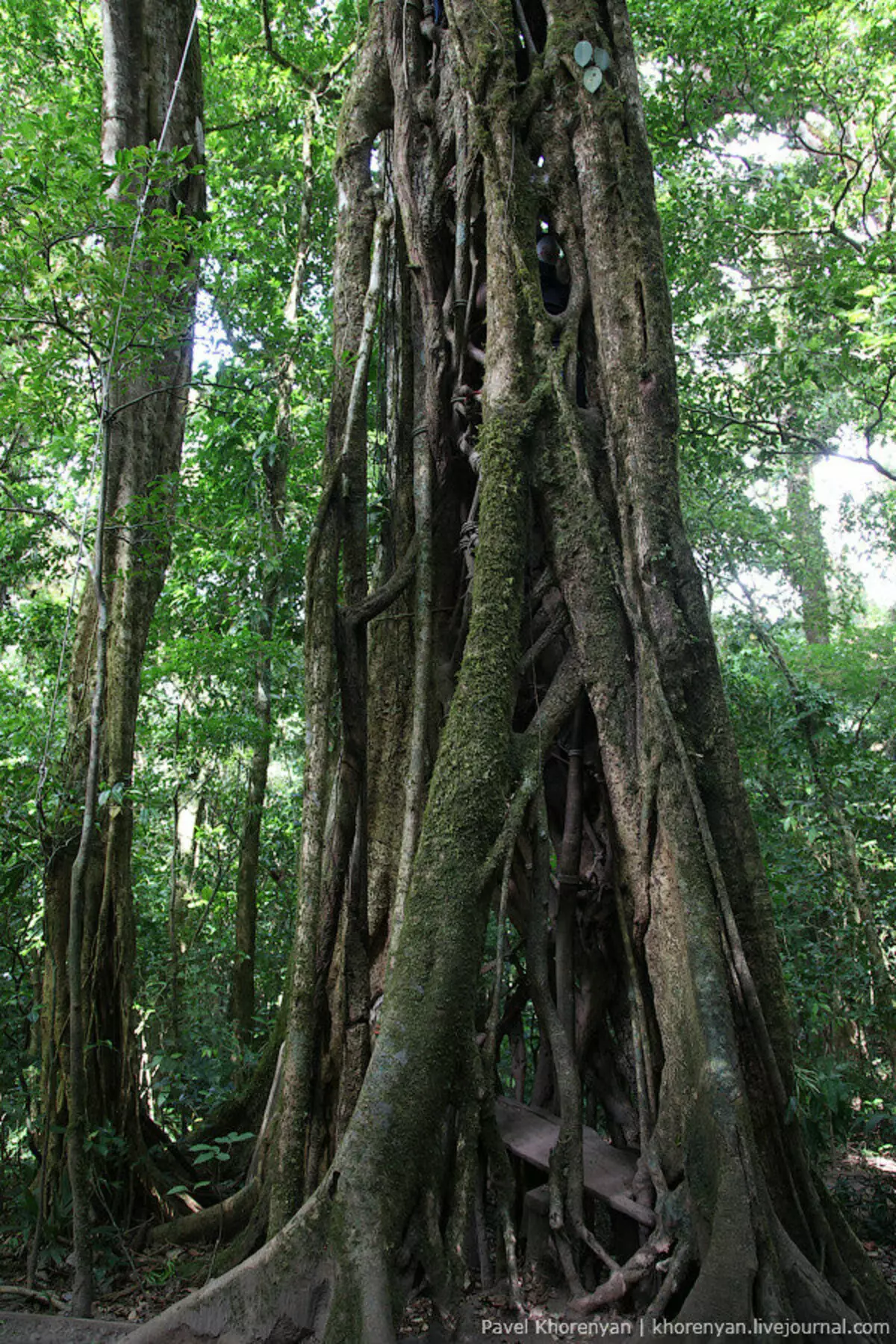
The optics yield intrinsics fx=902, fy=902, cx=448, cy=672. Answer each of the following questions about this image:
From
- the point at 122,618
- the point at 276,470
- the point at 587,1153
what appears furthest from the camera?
the point at 276,470

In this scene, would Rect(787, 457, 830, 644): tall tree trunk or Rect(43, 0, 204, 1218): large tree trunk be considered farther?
Rect(787, 457, 830, 644): tall tree trunk

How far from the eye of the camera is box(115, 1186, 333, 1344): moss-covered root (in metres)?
2.13

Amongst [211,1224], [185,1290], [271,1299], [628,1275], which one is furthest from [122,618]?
[628,1275]

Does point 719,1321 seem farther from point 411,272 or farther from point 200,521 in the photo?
point 200,521

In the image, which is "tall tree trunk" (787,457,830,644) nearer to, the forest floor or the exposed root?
the forest floor

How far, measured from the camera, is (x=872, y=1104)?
4.55 meters

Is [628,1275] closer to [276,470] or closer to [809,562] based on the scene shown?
[276,470]

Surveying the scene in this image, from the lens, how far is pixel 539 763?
2982mm

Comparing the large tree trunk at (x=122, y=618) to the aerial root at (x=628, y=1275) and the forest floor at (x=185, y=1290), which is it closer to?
the forest floor at (x=185, y=1290)

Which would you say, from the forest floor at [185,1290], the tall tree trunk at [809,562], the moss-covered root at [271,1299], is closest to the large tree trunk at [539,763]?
the moss-covered root at [271,1299]

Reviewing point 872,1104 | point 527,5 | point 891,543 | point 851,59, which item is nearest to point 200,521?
point 527,5

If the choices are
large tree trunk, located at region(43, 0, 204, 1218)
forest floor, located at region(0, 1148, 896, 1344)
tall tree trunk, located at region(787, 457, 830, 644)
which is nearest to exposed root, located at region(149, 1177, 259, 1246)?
forest floor, located at region(0, 1148, 896, 1344)

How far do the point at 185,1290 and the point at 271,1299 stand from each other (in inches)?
51.4

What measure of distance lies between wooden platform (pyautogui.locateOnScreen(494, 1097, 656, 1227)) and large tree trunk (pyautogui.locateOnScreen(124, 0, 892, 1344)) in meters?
0.07
